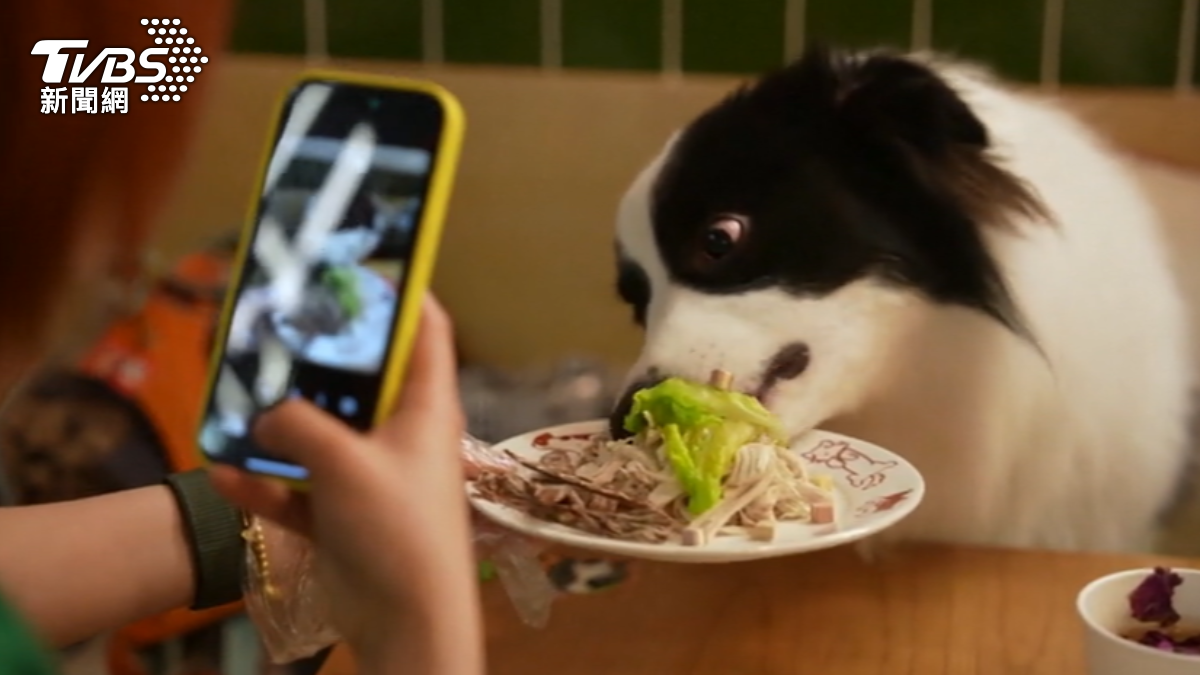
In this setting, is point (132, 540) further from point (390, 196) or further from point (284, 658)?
point (390, 196)

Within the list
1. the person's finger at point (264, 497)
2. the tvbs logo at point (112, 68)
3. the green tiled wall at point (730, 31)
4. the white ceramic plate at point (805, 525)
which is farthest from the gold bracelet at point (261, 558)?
the green tiled wall at point (730, 31)

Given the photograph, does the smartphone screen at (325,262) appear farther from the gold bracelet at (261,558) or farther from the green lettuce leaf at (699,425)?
the green lettuce leaf at (699,425)

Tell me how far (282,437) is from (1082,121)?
0.87 m

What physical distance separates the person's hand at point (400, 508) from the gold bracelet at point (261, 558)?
0.84 feet

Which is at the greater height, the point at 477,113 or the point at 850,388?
the point at 477,113

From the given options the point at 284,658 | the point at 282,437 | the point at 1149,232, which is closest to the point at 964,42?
the point at 1149,232

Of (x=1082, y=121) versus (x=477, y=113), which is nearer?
(x=1082, y=121)

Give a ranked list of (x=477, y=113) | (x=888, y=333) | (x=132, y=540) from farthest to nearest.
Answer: (x=477, y=113) → (x=888, y=333) → (x=132, y=540)

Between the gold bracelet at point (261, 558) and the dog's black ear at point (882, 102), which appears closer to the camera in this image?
the gold bracelet at point (261, 558)

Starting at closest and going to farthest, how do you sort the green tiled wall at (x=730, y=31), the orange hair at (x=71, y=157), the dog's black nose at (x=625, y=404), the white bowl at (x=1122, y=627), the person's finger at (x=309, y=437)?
1. the orange hair at (x=71, y=157)
2. the person's finger at (x=309, y=437)
3. the white bowl at (x=1122, y=627)
4. the dog's black nose at (x=625, y=404)
5. the green tiled wall at (x=730, y=31)

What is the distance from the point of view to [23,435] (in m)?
1.26

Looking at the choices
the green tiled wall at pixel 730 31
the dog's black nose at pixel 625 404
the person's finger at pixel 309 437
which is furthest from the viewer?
the green tiled wall at pixel 730 31

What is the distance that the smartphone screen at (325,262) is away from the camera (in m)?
0.46

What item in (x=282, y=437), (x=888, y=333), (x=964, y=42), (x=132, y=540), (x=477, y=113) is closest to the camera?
(x=282, y=437)
